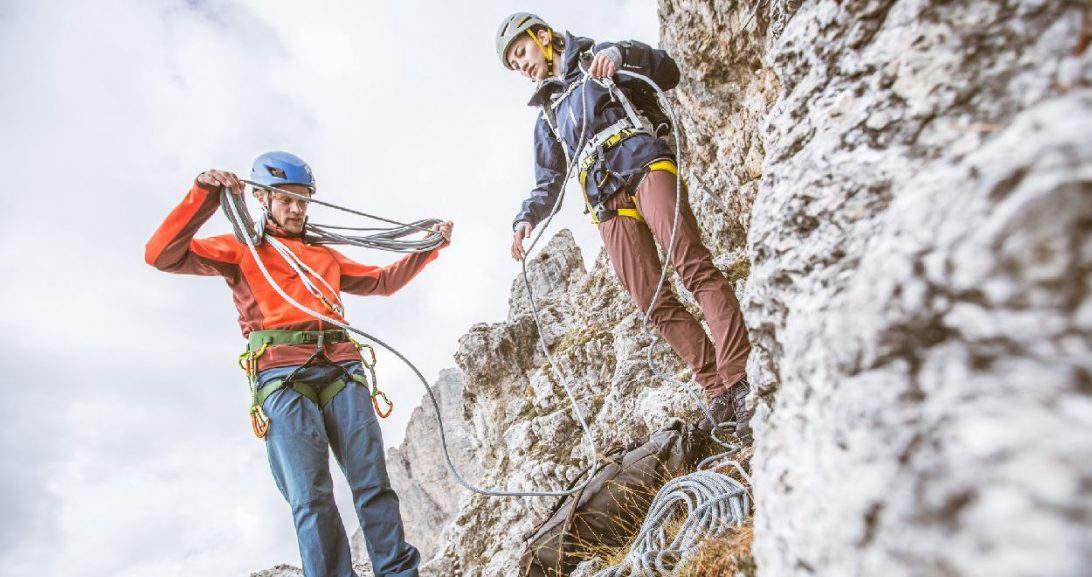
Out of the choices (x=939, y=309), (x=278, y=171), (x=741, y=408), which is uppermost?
(x=278, y=171)

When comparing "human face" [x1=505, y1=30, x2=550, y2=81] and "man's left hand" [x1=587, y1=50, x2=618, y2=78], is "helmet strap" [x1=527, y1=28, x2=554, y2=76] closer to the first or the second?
"human face" [x1=505, y1=30, x2=550, y2=81]

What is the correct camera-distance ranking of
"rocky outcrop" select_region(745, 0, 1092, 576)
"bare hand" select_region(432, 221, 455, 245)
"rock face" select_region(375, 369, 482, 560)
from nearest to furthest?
1. "rocky outcrop" select_region(745, 0, 1092, 576)
2. "bare hand" select_region(432, 221, 455, 245)
3. "rock face" select_region(375, 369, 482, 560)

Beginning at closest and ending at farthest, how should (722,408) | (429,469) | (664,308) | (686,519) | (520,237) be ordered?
(686,519) → (722,408) → (664,308) → (520,237) → (429,469)

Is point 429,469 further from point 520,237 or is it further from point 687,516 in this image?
point 687,516

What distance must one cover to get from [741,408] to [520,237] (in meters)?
2.57

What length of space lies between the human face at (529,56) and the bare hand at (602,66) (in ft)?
3.51

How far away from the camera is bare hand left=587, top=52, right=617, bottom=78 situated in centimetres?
424

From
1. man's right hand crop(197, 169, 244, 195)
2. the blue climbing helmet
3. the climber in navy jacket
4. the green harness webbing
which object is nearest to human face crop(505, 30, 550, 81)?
the climber in navy jacket

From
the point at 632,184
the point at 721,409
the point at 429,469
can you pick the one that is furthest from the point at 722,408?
the point at 429,469

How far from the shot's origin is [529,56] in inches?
206

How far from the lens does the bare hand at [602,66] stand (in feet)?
13.9

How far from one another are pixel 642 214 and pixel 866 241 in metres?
3.02

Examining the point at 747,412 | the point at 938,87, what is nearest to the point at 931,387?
the point at 938,87

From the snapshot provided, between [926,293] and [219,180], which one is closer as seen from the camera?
[926,293]
